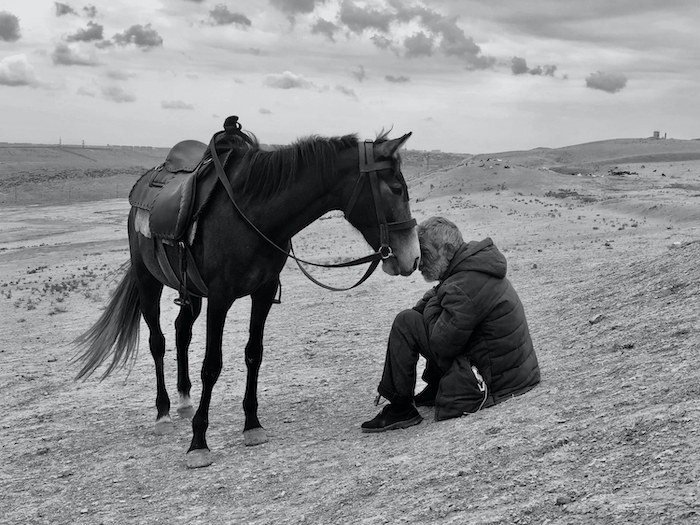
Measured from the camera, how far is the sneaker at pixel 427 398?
6035 mm

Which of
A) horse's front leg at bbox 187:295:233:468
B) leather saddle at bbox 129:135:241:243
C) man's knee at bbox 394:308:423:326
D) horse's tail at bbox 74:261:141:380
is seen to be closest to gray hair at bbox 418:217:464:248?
man's knee at bbox 394:308:423:326

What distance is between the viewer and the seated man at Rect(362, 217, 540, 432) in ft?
17.1

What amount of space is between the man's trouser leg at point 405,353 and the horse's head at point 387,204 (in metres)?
0.51

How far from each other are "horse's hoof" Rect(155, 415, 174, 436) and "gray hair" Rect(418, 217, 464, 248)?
3.05 meters

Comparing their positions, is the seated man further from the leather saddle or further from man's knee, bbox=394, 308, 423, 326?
the leather saddle

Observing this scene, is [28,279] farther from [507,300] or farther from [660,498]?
[660,498]

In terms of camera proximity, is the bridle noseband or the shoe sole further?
the shoe sole

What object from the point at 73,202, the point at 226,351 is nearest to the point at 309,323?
the point at 226,351

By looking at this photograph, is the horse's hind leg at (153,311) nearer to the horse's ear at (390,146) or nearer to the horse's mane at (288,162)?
the horse's mane at (288,162)

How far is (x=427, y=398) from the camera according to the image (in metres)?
6.06

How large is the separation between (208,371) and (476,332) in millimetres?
2127

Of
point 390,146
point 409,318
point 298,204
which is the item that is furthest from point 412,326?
point 390,146

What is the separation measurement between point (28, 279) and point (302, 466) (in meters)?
16.1

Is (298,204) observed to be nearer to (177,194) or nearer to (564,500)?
(177,194)
